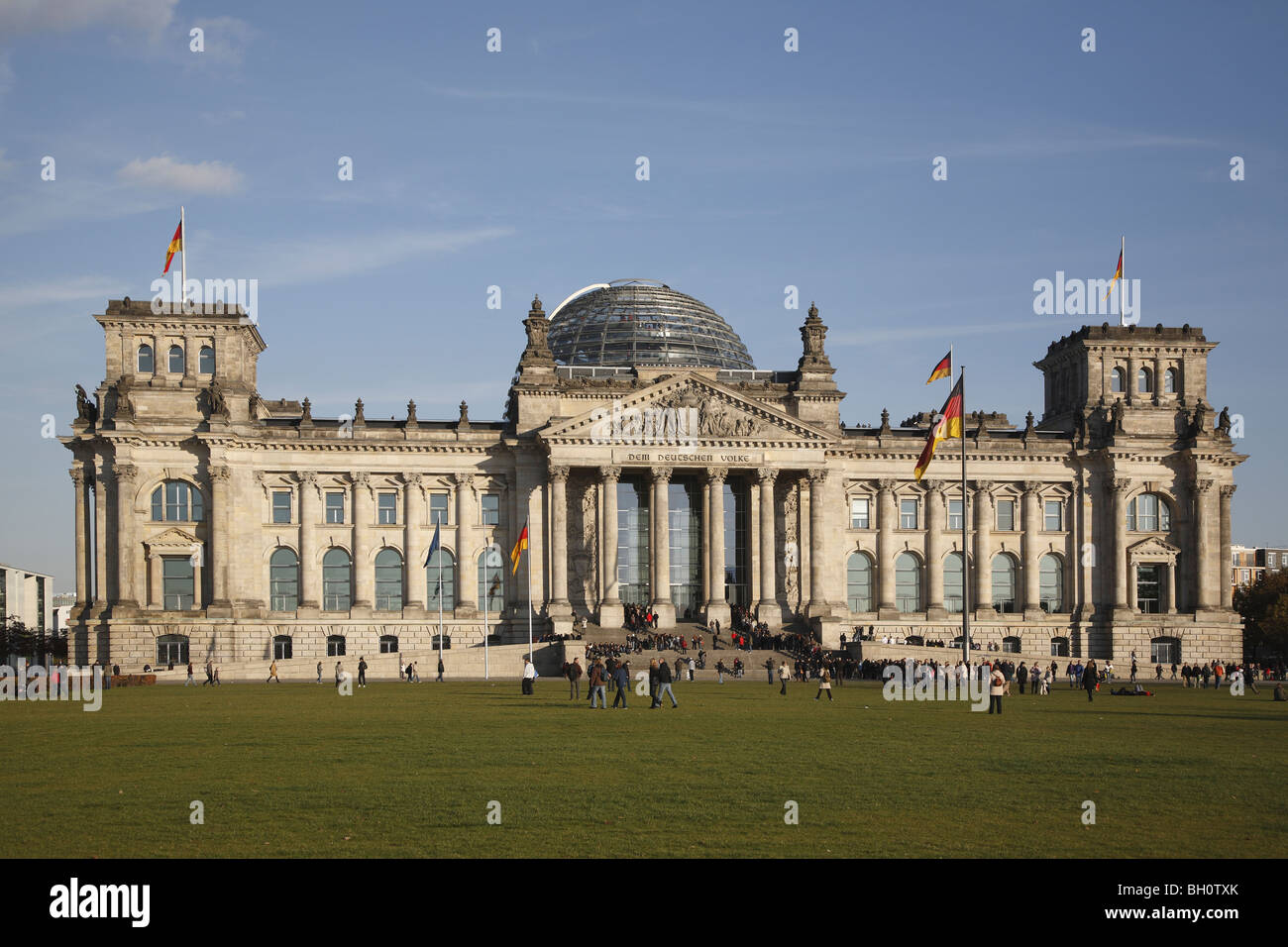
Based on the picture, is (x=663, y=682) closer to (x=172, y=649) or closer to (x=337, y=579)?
(x=172, y=649)

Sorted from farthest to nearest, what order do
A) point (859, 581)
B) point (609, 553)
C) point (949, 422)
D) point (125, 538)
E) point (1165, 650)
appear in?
point (859, 581) < point (1165, 650) < point (609, 553) < point (125, 538) < point (949, 422)

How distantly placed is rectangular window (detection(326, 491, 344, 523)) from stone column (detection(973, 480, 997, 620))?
4378 cm

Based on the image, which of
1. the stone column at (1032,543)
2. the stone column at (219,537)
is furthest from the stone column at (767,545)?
the stone column at (219,537)

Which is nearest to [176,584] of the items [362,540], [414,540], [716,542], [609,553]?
[362,540]

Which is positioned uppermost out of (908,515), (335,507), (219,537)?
(335,507)

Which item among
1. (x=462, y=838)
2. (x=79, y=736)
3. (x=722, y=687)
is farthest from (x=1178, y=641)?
(x=462, y=838)

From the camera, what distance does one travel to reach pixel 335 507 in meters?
91.7

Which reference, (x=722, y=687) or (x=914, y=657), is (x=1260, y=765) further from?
(x=914, y=657)

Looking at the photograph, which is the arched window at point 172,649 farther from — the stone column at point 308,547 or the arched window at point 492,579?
→ the arched window at point 492,579

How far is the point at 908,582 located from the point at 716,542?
627 inches

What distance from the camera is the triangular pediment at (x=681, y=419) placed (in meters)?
88.3

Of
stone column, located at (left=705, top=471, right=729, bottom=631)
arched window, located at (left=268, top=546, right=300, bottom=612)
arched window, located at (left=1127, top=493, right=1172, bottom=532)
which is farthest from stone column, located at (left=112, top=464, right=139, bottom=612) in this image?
arched window, located at (left=1127, top=493, right=1172, bottom=532)
